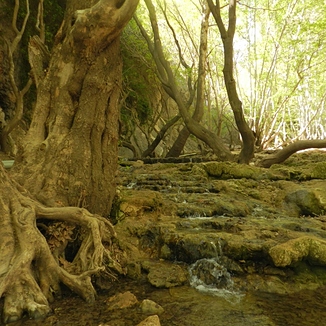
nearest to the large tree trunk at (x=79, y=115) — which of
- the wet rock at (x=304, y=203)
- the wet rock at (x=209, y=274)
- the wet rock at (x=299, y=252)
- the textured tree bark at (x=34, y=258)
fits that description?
the textured tree bark at (x=34, y=258)

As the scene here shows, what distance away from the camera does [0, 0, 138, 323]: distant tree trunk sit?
3553 millimetres

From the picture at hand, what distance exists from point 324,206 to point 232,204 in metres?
1.97

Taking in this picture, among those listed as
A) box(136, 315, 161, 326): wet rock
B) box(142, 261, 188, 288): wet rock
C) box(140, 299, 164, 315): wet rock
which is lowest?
box(140, 299, 164, 315): wet rock

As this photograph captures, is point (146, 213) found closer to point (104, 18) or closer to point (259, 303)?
point (259, 303)

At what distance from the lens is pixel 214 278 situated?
4281mm

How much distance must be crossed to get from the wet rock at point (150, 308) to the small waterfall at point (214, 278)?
2.66 feet

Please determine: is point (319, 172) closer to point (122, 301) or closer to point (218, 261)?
point (218, 261)

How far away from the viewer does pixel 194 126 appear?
11.7 m

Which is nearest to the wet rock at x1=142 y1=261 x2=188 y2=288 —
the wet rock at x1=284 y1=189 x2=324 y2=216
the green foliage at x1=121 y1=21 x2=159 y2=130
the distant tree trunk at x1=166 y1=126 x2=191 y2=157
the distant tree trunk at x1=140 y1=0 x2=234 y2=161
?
the wet rock at x1=284 y1=189 x2=324 y2=216

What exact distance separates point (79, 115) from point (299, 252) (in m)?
3.89

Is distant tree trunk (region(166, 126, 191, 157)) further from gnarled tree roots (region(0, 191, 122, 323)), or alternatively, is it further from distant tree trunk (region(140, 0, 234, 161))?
gnarled tree roots (region(0, 191, 122, 323))

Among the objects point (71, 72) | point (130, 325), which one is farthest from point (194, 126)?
point (130, 325)

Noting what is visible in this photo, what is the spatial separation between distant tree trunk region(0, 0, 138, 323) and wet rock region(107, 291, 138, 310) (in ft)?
0.82

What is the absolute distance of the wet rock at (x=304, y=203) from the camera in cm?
682
